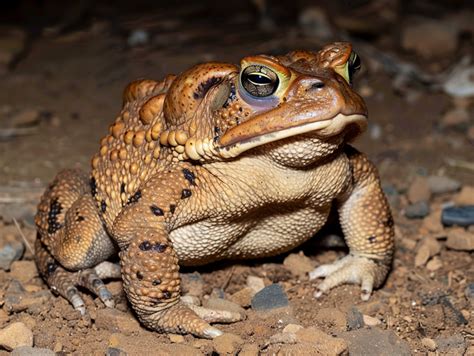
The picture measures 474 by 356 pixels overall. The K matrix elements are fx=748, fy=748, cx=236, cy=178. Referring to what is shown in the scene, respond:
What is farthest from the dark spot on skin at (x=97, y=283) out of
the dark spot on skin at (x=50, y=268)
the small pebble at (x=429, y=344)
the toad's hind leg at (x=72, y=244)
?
the small pebble at (x=429, y=344)

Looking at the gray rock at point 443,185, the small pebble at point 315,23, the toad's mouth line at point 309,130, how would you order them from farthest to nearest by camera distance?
the small pebble at point 315,23 → the gray rock at point 443,185 → the toad's mouth line at point 309,130

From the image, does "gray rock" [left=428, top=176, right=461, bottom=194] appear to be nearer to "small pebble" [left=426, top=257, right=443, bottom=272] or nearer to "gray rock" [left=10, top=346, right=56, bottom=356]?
"small pebble" [left=426, top=257, right=443, bottom=272]

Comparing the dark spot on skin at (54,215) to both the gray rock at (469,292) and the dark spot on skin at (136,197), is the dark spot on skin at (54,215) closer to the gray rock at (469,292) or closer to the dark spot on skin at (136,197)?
the dark spot on skin at (136,197)

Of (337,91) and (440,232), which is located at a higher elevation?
(337,91)

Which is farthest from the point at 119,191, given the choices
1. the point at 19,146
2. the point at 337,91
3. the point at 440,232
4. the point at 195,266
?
the point at 19,146

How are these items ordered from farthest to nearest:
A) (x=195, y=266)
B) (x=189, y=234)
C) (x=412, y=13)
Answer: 1. (x=412, y=13)
2. (x=195, y=266)
3. (x=189, y=234)

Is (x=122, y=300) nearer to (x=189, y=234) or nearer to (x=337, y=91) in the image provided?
(x=189, y=234)

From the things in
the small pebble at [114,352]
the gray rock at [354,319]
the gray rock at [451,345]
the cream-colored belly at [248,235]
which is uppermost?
the cream-colored belly at [248,235]

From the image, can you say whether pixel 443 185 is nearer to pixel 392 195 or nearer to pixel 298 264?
pixel 392 195
